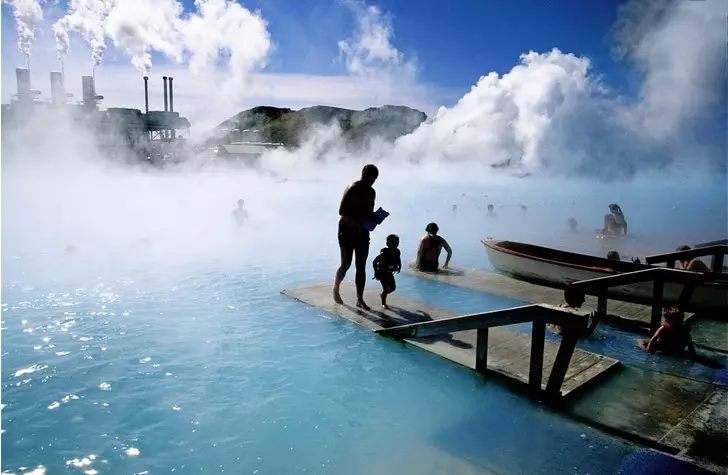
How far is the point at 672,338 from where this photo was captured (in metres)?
6.41

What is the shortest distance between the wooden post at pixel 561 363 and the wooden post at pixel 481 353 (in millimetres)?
763

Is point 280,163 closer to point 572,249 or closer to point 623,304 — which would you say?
point 572,249

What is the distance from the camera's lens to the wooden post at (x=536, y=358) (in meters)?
4.80

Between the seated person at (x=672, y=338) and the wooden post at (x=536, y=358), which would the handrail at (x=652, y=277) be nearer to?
the seated person at (x=672, y=338)

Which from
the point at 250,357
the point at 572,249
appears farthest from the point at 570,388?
the point at 572,249

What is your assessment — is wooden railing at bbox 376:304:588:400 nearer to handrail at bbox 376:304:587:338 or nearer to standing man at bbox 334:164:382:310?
handrail at bbox 376:304:587:338

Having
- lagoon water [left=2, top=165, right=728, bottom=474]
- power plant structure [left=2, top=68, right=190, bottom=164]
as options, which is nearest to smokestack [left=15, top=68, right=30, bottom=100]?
power plant structure [left=2, top=68, right=190, bottom=164]

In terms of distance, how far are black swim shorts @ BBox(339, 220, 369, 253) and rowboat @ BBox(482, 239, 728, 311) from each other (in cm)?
447

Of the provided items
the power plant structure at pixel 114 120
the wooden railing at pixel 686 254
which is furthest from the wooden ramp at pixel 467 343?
the power plant structure at pixel 114 120

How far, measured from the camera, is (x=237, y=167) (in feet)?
177

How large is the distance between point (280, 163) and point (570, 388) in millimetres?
52032

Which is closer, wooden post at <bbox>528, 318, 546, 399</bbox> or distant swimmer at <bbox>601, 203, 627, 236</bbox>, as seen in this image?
wooden post at <bbox>528, 318, 546, 399</bbox>

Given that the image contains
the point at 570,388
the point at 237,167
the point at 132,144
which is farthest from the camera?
the point at 132,144

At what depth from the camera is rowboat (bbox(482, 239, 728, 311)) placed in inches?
319
